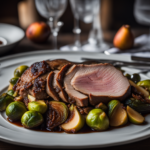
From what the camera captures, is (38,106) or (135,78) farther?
(135,78)

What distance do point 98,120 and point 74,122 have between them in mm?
220

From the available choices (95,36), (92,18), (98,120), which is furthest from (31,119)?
(95,36)

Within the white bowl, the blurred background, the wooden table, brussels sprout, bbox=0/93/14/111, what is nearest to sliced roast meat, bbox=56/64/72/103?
brussels sprout, bbox=0/93/14/111

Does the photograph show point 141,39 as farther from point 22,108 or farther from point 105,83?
point 22,108

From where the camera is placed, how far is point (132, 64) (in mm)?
3217

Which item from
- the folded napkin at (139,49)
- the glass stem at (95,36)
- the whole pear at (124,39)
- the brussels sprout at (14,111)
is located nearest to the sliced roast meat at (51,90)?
the brussels sprout at (14,111)

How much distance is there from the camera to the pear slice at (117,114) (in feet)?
6.74

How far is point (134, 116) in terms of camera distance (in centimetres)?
210

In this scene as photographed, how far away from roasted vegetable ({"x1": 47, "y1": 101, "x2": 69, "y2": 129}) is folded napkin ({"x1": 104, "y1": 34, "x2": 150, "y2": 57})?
1905 mm

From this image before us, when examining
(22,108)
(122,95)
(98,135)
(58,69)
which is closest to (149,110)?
(122,95)

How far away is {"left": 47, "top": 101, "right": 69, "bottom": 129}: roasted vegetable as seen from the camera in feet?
6.73

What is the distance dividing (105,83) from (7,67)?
5.11 ft

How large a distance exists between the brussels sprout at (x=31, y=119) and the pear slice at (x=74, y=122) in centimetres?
22

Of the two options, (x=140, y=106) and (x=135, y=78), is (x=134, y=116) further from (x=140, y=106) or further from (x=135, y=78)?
(x=135, y=78)
